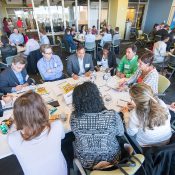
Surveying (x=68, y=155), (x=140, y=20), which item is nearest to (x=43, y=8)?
(x=140, y=20)

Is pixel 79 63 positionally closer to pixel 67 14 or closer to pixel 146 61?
pixel 146 61

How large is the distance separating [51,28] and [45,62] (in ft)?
20.7

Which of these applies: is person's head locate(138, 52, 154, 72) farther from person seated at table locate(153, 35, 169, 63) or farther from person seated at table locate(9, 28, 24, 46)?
person seated at table locate(9, 28, 24, 46)

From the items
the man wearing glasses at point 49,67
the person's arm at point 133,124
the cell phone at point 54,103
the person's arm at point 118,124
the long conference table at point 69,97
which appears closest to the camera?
the person's arm at point 118,124

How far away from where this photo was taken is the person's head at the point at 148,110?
1439mm

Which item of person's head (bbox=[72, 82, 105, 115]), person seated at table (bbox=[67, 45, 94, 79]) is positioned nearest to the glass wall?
person seated at table (bbox=[67, 45, 94, 79])

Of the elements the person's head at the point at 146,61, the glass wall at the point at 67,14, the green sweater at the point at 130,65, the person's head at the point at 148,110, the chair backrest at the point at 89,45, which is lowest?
the chair backrest at the point at 89,45

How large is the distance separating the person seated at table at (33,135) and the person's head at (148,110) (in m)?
0.80

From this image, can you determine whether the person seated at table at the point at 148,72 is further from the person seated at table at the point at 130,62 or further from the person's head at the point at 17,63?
the person's head at the point at 17,63

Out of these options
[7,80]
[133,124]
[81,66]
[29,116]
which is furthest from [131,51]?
[29,116]

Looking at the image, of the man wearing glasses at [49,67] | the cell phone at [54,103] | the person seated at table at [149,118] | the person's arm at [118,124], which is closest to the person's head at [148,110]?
the person seated at table at [149,118]

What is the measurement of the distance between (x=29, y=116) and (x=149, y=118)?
109cm

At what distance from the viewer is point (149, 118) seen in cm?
146

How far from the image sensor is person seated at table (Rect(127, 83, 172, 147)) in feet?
4.76
